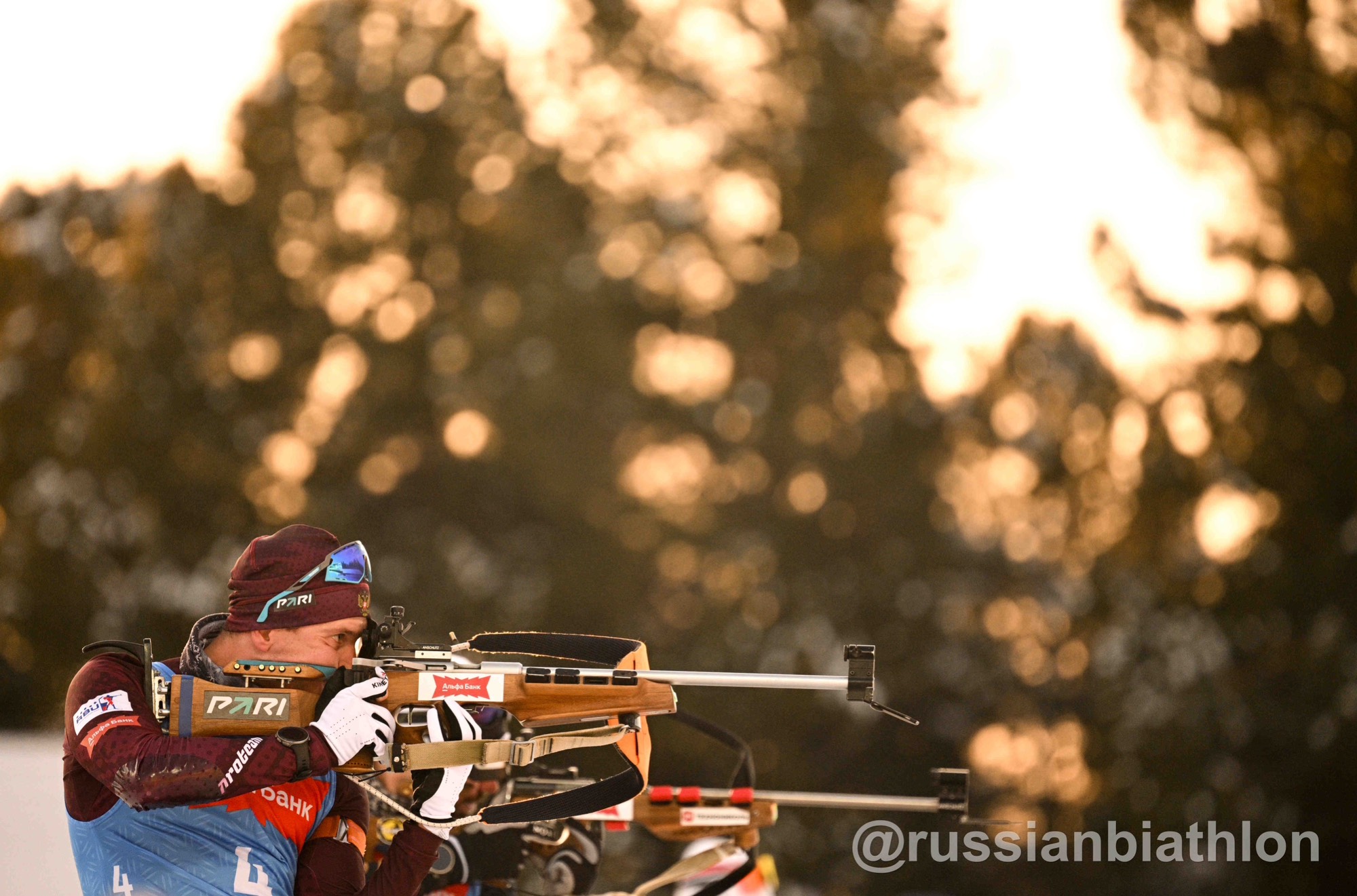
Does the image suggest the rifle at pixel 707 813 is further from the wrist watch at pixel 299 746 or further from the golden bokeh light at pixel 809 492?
the golden bokeh light at pixel 809 492

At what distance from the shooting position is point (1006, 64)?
32.7 ft

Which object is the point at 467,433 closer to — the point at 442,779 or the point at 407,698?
the point at 407,698

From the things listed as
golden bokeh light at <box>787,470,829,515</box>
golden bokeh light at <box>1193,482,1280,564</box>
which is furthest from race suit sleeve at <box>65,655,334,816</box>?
golden bokeh light at <box>1193,482,1280,564</box>

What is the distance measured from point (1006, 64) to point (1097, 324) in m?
2.27

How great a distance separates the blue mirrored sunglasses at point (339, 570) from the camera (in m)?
3.01

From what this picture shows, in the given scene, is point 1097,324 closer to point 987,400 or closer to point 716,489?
point 987,400

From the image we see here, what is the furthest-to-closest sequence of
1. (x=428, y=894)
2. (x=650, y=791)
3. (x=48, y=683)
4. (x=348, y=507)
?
(x=348, y=507) < (x=48, y=683) < (x=650, y=791) < (x=428, y=894)

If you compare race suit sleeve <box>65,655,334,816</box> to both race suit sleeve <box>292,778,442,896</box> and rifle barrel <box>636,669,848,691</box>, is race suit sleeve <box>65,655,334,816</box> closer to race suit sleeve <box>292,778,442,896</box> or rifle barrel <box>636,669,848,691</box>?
race suit sleeve <box>292,778,442,896</box>

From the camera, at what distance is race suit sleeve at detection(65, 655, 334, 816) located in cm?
270

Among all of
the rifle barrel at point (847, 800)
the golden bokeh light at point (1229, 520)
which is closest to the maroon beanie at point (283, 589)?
the rifle barrel at point (847, 800)

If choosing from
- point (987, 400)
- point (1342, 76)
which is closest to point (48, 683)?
point (987, 400)

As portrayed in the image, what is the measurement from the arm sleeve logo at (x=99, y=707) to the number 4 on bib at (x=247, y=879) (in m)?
0.46

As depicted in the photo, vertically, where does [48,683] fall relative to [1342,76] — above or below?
below
